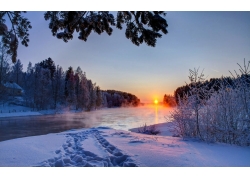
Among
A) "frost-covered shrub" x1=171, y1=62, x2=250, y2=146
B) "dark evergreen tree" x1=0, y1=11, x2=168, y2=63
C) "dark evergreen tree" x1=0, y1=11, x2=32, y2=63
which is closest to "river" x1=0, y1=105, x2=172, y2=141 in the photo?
"frost-covered shrub" x1=171, y1=62, x2=250, y2=146

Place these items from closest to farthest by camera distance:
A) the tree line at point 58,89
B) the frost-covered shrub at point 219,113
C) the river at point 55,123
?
1. the frost-covered shrub at point 219,113
2. the river at point 55,123
3. the tree line at point 58,89

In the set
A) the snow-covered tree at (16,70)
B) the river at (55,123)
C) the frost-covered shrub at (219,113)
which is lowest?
the river at (55,123)

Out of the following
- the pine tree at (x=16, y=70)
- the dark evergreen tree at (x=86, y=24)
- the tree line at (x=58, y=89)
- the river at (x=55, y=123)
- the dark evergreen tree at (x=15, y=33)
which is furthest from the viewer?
the tree line at (x=58, y=89)

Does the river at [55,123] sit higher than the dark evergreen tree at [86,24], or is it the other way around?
the dark evergreen tree at [86,24]

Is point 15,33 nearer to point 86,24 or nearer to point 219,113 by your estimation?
point 86,24

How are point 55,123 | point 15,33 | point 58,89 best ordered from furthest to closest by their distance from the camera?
point 58,89, point 55,123, point 15,33

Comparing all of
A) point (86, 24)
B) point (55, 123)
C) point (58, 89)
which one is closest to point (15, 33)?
point (86, 24)

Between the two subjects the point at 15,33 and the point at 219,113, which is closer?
the point at 15,33

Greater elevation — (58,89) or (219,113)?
(58,89)

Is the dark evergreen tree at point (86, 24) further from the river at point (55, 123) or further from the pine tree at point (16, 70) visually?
the pine tree at point (16, 70)

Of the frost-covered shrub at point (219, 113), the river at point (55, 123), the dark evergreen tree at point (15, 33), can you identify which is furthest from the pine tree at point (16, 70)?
the frost-covered shrub at point (219, 113)

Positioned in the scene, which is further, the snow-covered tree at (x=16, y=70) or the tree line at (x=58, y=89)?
the tree line at (x=58, y=89)

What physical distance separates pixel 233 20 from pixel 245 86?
1.35 m
